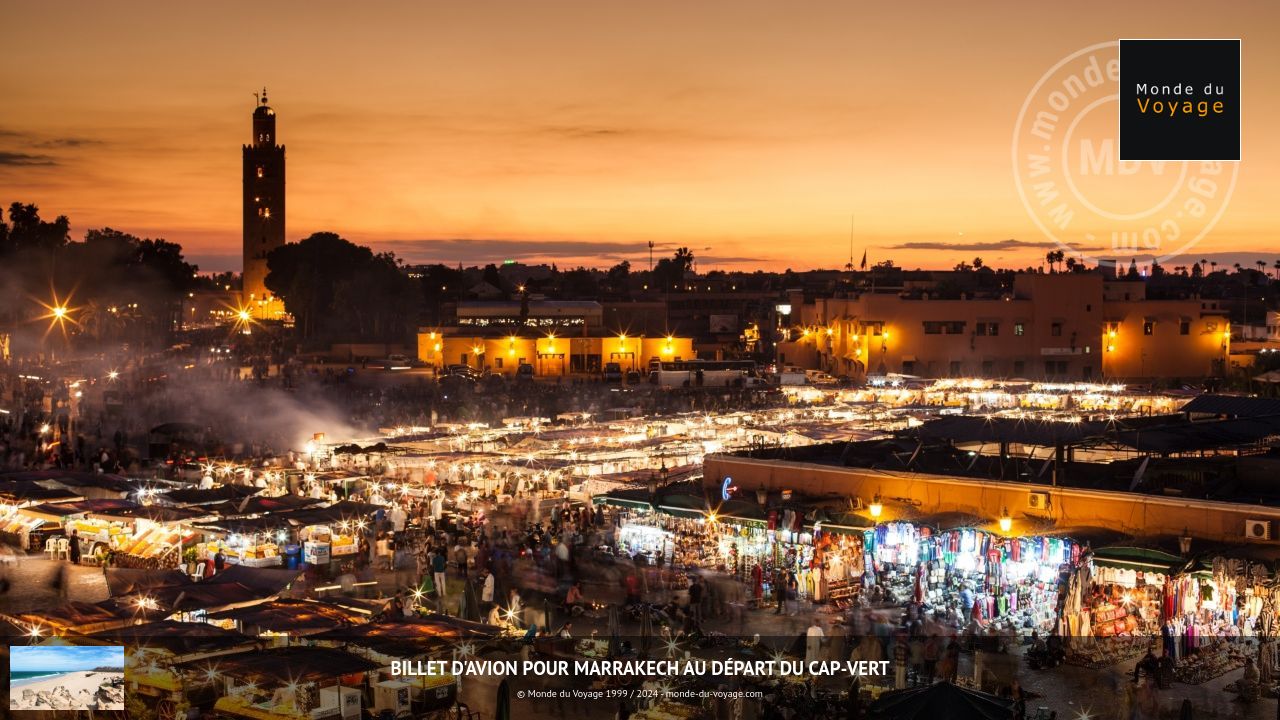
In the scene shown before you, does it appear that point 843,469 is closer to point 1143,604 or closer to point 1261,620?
point 1143,604

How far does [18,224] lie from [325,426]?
38.7 m

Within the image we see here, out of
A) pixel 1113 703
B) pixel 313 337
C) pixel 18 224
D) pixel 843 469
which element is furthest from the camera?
pixel 313 337

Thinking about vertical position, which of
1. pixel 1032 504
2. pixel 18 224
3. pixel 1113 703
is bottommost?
pixel 1113 703

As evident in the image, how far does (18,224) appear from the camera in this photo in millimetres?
66500

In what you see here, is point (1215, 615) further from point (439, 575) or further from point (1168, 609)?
point (439, 575)

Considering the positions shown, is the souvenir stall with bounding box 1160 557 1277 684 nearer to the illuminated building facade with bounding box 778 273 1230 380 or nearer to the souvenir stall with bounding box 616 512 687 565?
the souvenir stall with bounding box 616 512 687 565

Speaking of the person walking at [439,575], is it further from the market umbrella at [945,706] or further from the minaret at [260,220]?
the minaret at [260,220]

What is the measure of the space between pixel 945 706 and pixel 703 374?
45.0 meters

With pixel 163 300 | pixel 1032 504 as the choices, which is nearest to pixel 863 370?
pixel 1032 504

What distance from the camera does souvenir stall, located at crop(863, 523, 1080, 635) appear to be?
1431 centimetres

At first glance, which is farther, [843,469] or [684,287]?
[684,287]

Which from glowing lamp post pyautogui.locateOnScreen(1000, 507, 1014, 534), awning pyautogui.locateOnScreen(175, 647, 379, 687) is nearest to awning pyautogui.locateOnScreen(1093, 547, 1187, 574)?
glowing lamp post pyautogui.locateOnScreen(1000, 507, 1014, 534)

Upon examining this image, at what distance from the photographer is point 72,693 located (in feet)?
36.6

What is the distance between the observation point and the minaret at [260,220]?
10619 centimetres
